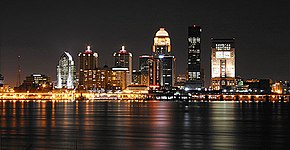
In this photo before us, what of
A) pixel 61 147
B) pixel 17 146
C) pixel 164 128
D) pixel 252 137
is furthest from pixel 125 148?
pixel 164 128

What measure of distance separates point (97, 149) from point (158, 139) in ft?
31.0

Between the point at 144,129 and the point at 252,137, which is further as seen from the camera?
the point at 144,129

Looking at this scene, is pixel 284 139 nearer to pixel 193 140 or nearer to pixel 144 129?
pixel 193 140

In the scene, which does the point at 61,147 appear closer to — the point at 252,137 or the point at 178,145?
the point at 178,145

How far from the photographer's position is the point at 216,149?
1697 inches

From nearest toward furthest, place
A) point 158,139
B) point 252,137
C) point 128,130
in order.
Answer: point 158,139
point 252,137
point 128,130

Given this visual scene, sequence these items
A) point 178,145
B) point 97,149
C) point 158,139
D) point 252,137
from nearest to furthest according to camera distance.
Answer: point 97,149 < point 178,145 < point 158,139 < point 252,137

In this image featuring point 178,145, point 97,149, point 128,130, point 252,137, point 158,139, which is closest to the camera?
point 97,149

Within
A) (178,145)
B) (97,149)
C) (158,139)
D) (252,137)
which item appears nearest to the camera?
(97,149)

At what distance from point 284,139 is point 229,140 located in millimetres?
5701

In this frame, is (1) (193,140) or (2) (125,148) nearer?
(2) (125,148)

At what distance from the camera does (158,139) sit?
5019 cm

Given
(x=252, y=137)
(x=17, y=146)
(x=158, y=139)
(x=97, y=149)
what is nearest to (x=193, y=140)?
(x=158, y=139)

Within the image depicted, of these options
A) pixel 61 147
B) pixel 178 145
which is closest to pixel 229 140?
pixel 178 145
